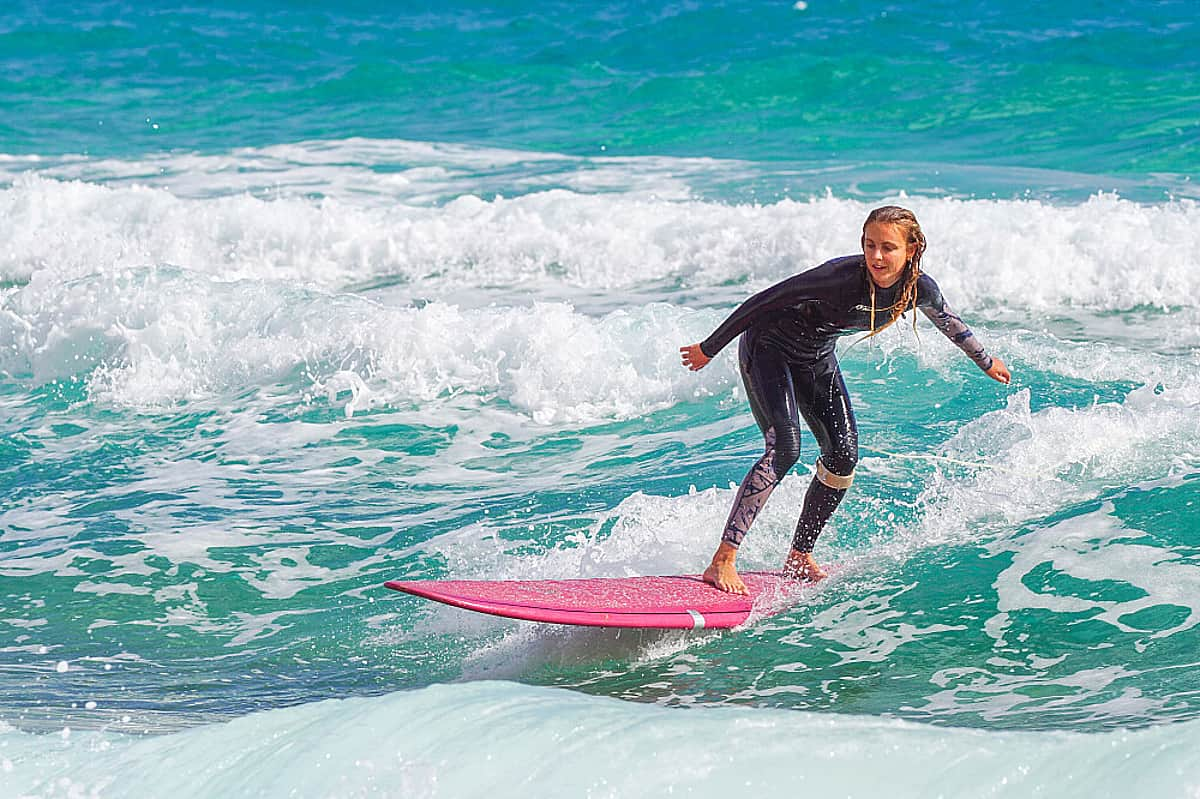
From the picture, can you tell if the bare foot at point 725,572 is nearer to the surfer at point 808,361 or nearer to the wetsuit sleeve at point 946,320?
the surfer at point 808,361

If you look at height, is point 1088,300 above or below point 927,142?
below

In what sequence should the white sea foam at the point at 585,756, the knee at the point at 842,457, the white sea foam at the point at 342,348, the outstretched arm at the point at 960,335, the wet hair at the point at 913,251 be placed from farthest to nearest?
the white sea foam at the point at 342,348, the knee at the point at 842,457, the outstretched arm at the point at 960,335, the wet hair at the point at 913,251, the white sea foam at the point at 585,756

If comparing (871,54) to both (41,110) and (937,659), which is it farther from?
(937,659)

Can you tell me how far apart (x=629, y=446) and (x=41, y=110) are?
56.7 ft

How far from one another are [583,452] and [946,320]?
3054mm

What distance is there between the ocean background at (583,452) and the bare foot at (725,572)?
0.17 m

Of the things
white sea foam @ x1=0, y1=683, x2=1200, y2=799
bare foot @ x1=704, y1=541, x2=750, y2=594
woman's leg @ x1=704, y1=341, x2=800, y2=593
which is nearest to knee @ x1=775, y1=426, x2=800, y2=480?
woman's leg @ x1=704, y1=341, x2=800, y2=593

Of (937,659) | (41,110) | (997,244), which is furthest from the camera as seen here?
(41,110)

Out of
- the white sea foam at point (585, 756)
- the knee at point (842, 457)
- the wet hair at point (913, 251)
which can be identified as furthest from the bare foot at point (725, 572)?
the white sea foam at point (585, 756)

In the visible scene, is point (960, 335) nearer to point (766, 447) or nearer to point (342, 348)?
point (766, 447)

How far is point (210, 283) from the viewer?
10555 mm

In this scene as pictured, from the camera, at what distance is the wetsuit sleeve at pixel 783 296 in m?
5.05

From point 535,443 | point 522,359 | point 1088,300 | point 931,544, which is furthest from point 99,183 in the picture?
point 931,544

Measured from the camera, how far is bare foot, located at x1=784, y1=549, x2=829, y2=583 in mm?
5578
